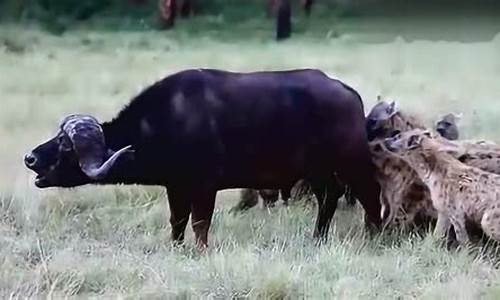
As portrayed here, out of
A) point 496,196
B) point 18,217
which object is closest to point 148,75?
point 18,217

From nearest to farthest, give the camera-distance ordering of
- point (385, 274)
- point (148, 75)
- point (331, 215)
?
point (385, 274) < point (331, 215) < point (148, 75)

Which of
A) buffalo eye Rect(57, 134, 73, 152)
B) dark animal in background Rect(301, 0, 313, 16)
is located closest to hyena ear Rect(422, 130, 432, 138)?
buffalo eye Rect(57, 134, 73, 152)

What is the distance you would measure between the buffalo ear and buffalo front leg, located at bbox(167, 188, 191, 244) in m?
0.59

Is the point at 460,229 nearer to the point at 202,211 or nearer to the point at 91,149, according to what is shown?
the point at 202,211

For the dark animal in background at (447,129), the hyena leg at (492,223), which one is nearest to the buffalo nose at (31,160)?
the hyena leg at (492,223)

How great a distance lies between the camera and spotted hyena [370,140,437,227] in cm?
1027

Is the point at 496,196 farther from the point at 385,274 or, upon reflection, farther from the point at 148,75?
the point at 148,75

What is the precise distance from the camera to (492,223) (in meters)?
8.84

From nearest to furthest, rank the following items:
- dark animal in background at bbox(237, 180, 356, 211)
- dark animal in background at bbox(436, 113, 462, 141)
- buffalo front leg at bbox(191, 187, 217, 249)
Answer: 1. buffalo front leg at bbox(191, 187, 217, 249)
2. dark animal in background at bbox(237, 180, 356, 211)
3. dark animal in background at bbox(436, 113, 462, 141)

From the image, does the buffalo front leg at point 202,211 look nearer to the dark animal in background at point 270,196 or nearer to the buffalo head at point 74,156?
the buffalo head at point 74,156

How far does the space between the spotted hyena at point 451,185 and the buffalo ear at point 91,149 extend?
253 centimetres

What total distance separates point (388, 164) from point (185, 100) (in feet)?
6.61

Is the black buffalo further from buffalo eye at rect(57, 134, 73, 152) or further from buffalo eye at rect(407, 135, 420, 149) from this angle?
buffalo eye at rect(407, 135, 420, 149)

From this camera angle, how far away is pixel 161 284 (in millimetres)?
7906
